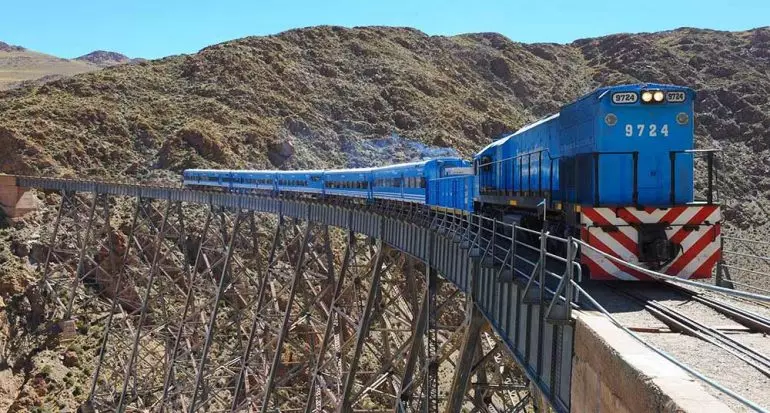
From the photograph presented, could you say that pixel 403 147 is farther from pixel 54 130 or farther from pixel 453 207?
pixel 453 207

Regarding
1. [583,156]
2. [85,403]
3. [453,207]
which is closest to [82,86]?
[85,403]

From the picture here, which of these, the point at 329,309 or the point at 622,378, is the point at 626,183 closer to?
the point at 622,378

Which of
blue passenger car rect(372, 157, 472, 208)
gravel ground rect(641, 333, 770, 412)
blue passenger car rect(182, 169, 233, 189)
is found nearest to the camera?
gravel ground rect(641, 333, 770, 412)

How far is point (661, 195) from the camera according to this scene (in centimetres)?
988

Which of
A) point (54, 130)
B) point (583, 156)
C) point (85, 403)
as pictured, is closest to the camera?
point (583, 156)

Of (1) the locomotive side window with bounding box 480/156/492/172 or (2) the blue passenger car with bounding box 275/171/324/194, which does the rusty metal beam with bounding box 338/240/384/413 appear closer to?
(1) the locomotive side window with bounding box 480/156/492/172

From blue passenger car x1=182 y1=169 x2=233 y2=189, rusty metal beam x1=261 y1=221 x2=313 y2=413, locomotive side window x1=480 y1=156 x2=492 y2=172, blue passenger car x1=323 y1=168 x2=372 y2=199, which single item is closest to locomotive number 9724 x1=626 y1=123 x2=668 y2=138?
locomotive side window x1=480 y1=156 x2=492 y2=172

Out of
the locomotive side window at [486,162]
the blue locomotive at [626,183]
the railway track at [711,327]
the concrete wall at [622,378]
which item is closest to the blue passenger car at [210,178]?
the locomotive side window at [486,162]

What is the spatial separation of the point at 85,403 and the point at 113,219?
11.0 m

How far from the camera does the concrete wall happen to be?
12.2ft

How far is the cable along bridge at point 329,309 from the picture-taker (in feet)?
27.4

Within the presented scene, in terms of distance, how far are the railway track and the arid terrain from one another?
25385 mm

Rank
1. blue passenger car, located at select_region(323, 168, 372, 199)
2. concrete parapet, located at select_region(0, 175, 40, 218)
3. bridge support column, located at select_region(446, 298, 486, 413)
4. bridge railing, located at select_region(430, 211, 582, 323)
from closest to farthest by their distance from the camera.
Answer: bridge railing, located at select_region(430, 211, 582, 323), bridge support column, located at select_region(446, 298, 486, 413), blue passenger car, located at select_region(323, 168, 372, 199), concrete parapet, located at select_region(0, 175, 40, 218)

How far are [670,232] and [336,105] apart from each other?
55096 mm
